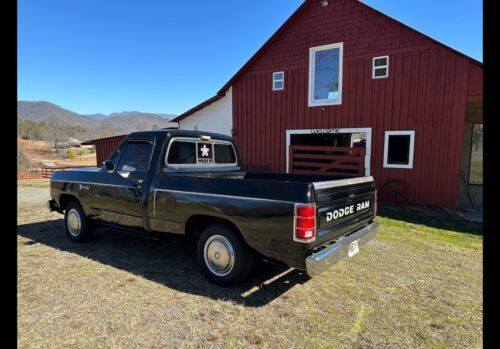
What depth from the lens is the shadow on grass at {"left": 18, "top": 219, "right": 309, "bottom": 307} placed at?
3.76 meters

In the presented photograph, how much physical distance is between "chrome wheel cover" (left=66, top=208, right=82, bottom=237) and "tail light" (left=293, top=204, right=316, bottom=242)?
4213 millimetres

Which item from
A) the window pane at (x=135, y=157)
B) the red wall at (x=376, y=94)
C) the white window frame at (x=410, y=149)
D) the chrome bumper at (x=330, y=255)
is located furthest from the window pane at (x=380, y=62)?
the window pane at (x=135, y=157)

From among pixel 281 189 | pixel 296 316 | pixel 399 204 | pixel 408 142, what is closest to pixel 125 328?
pixel 296 316

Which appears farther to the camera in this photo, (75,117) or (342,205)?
(75,117)

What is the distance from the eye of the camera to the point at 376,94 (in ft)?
34.5

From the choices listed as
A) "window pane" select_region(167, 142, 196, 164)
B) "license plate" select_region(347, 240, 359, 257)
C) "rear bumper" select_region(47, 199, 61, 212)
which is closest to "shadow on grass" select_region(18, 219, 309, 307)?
"rear bumper" select_region(47, 199, 61, 212)

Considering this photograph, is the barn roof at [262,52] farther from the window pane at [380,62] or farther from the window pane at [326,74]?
the window pane at [326,74]

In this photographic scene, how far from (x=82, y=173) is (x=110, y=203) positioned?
106cm

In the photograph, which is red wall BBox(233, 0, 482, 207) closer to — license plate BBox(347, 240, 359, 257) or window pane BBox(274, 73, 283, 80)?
window pane BBox(274, 73, 283, 80)

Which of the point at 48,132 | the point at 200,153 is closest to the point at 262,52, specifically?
the point at 200,153

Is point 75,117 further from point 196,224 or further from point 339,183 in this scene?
point 339,183

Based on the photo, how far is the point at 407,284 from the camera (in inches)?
158

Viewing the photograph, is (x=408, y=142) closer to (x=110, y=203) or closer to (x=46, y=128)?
(x=110, y=203)

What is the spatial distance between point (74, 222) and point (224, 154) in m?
2.97
